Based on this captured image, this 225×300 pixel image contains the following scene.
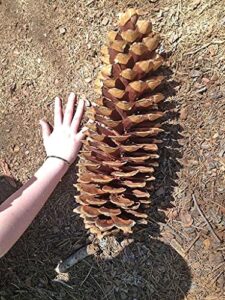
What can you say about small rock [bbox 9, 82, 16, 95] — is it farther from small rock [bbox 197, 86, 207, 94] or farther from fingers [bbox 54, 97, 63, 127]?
small rock [bbox 197, 86, 207, 94]

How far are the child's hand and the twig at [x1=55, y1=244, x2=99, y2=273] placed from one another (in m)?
0.33

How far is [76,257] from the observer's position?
1.86 meters

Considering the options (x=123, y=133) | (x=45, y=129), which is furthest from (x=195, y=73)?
(x=45, y=129)

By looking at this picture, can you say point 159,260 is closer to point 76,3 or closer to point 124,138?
point 124,138

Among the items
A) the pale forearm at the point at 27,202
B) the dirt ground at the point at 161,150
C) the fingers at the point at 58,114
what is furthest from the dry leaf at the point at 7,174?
the fingers at the point at 58,114

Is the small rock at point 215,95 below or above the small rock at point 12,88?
below

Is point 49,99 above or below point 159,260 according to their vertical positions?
above

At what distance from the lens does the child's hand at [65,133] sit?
1.77m

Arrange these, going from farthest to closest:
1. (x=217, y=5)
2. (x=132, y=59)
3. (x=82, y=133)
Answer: (x=82, y=133) → (x=217, y=5) → (x=132, y=59)

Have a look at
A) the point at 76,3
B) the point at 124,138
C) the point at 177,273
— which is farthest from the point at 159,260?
the point at 76,3

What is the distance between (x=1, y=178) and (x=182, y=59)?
805 millimetres

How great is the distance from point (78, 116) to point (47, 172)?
0.22 meters

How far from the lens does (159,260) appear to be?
5.82 feet

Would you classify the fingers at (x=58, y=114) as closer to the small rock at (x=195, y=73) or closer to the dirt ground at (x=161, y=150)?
the dirt ground at (x=161, y=150)
